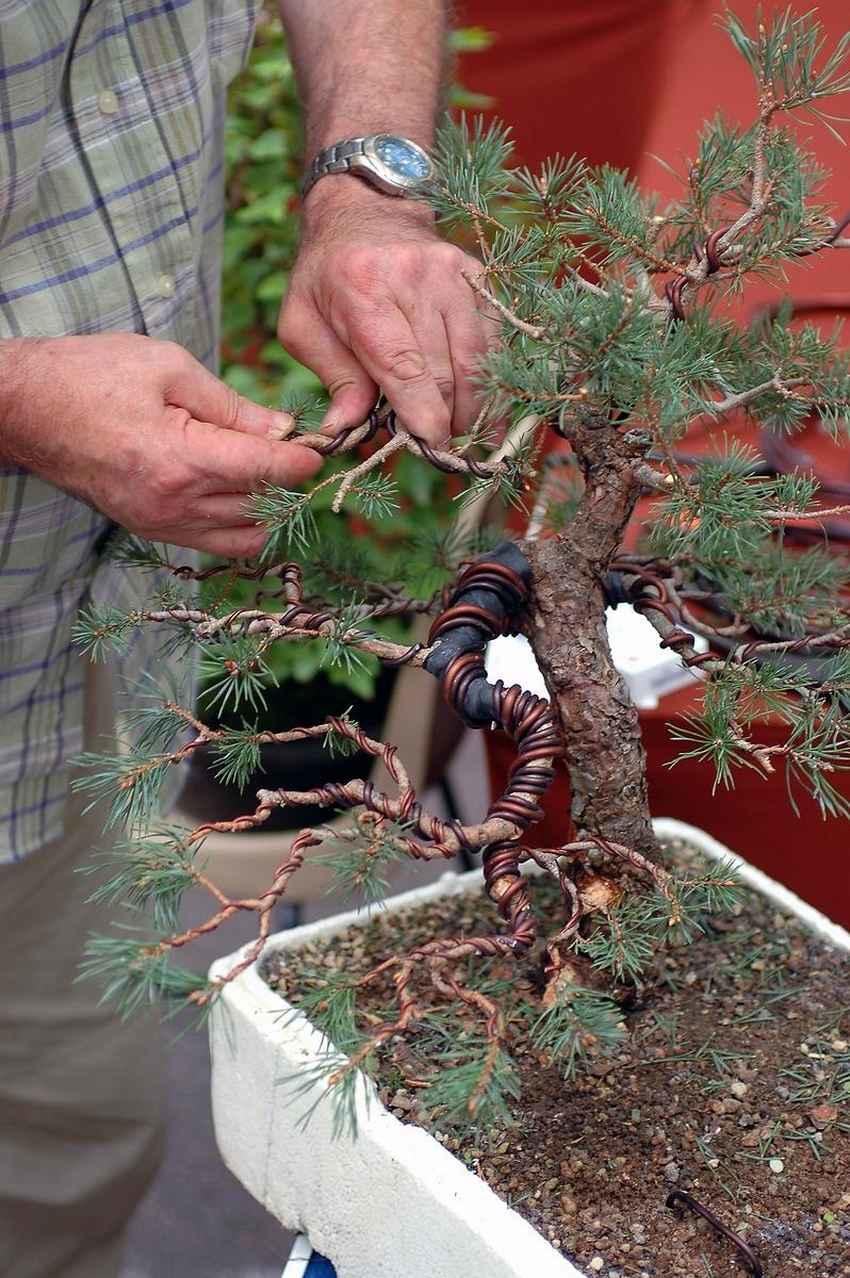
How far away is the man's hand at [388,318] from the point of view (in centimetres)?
80

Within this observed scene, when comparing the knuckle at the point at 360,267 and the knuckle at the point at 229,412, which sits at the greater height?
the knuckle at the point at 360,267

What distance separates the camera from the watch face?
0.90 metres

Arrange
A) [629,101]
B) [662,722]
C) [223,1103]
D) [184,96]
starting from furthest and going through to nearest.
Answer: [629,101], [662,722], [184,96], [223,1103]

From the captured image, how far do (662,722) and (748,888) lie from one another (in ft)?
0.74

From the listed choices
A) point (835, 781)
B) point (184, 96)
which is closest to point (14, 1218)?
point (835, 781)

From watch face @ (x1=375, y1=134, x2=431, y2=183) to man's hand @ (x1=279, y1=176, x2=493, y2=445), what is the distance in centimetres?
2

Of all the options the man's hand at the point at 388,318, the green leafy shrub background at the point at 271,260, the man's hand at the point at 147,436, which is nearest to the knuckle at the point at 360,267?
the man's hand at the point at 388,318

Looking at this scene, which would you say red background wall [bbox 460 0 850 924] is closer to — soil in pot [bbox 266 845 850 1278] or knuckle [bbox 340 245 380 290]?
soil in pot [bbox 266 845 850 1278]

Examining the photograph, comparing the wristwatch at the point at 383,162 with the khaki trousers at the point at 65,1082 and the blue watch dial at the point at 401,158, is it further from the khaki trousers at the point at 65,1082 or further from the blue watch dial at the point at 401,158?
the khaki trousers at the point at 65,1082

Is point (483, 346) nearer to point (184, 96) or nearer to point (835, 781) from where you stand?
point (184, 96)

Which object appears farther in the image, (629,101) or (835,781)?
(629,101)

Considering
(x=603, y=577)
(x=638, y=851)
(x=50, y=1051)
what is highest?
(x=603, y=577)

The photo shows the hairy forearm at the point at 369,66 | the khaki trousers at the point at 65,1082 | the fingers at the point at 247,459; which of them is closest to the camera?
the fingers at the point at 247,459

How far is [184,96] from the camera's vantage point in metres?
1.01
